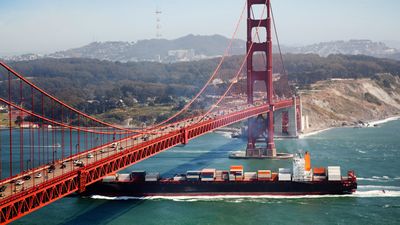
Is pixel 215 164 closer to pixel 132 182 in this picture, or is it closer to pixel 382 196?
pixel 132 182

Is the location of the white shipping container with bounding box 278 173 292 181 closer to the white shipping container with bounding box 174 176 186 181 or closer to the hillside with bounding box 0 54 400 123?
the white shipping container with bounding box 174 176 186 181

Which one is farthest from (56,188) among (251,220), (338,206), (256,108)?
(256,108)

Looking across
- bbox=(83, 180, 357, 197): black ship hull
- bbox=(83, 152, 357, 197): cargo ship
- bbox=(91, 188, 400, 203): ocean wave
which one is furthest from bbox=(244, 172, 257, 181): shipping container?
bbox=(91, 188, 400, 203): ocean wave

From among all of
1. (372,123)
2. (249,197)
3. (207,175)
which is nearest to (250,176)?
(249,197)

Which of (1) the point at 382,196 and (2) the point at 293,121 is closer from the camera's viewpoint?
(1) the point at 382,196

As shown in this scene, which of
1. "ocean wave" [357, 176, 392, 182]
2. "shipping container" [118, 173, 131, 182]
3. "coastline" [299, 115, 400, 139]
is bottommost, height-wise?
"ocean wave" [357, 176, 392, 182]

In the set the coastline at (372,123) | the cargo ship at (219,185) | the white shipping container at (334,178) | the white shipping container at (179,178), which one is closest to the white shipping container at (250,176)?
the cargo ship at (219,185)
